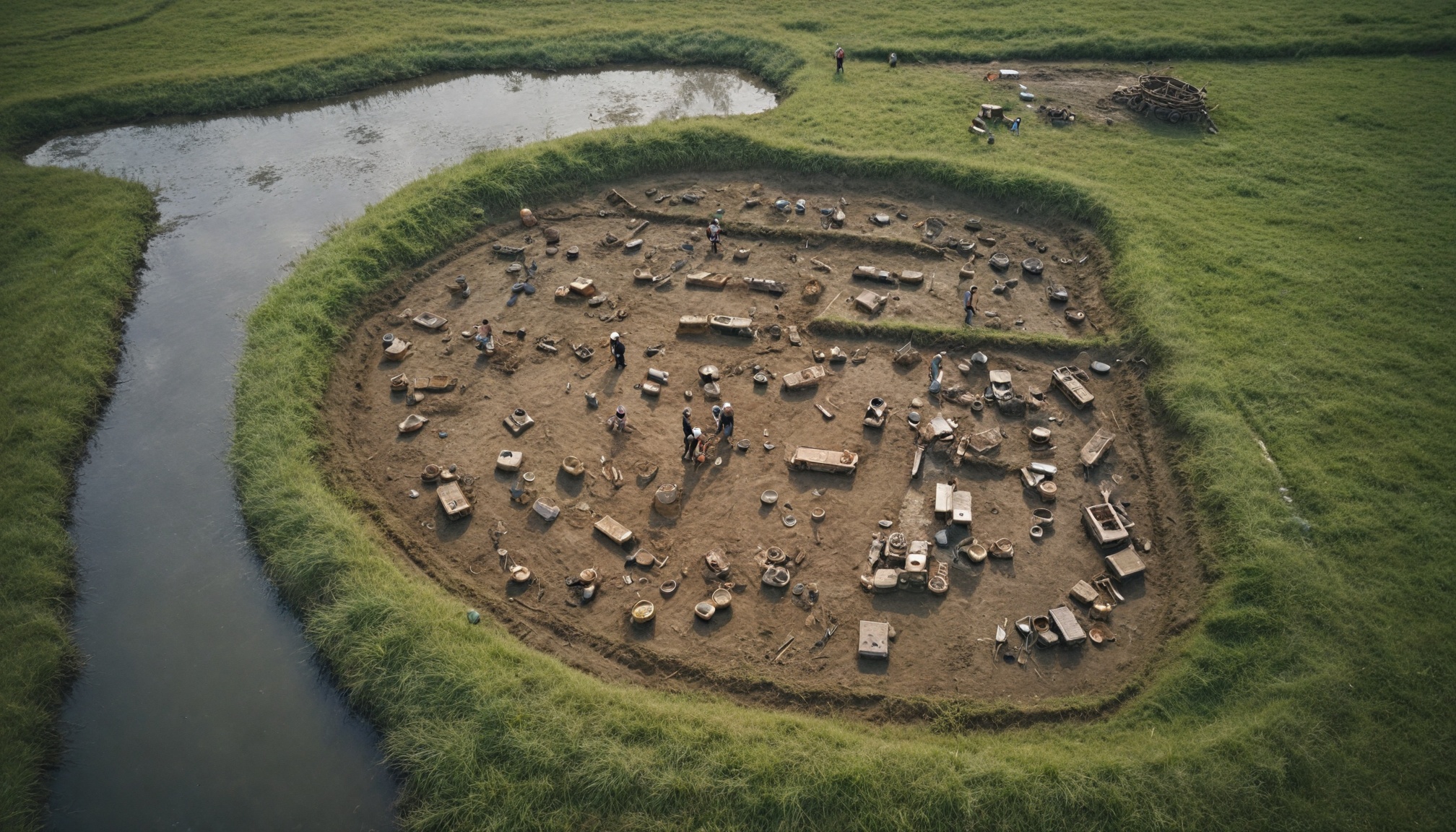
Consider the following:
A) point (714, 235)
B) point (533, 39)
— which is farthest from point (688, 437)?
point (533, 39)

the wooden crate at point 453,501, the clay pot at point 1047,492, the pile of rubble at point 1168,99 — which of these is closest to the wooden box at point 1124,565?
the clay pot at point 1047,492

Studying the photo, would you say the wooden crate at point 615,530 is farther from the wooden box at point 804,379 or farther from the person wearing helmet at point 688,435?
the wooden box at point 804,379

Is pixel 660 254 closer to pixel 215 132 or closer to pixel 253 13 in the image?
pixel 215 132

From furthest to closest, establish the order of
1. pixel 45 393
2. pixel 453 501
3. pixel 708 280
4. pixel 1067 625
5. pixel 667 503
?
1. pixel 708 280
2. pixel 45 393
3. pixel 453 501
4. pixel 667 503
5. pixel 1067 625

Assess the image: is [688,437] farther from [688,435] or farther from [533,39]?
[533,39]

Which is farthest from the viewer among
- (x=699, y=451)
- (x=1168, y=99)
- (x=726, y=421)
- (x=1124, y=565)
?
(x=1168, y=99)

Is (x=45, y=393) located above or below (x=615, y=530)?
above

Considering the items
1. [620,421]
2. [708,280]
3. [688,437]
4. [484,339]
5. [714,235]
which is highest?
[714,235]

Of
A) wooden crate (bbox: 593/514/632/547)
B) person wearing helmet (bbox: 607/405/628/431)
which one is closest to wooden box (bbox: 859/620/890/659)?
wooden crate (bbox: 593/514/632/547)
